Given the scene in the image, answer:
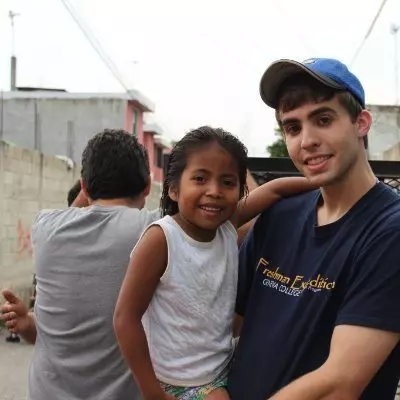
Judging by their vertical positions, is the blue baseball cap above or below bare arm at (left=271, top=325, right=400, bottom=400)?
above

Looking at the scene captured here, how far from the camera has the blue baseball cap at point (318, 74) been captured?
4.76ft

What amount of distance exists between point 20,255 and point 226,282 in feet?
24.5

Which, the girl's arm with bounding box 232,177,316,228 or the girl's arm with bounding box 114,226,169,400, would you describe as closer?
the girl's arm with bounding box 114,226,169,400

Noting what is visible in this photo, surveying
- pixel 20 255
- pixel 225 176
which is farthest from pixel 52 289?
pixel 20 255

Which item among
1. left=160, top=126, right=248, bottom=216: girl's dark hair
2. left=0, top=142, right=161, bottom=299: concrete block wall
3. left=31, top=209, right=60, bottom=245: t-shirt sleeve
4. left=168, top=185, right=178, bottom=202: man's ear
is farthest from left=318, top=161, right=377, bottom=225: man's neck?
left=0, top=142, right=161, bottom=299: concrete block wall

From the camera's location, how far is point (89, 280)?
6.45ft

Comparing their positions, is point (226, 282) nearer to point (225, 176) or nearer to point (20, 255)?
point (225, 176)

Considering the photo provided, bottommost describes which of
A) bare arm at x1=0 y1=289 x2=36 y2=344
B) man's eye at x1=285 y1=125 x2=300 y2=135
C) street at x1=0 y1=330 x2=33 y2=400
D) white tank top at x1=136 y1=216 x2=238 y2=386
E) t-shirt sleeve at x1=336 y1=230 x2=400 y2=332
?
street at x1=0 y1=330 x2=33 y2=400

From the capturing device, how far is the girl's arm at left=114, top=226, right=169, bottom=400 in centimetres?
155

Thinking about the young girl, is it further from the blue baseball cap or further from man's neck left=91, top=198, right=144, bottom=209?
man's neck left=91, top=198, right=144, bottom=209

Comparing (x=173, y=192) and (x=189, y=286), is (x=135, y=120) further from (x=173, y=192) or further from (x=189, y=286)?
(x=189, y=286)

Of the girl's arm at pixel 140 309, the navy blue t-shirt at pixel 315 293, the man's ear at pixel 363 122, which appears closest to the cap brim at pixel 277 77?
the man's ear at pixel 363 122

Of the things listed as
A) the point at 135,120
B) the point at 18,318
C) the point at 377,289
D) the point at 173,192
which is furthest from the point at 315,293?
the point at 135,120

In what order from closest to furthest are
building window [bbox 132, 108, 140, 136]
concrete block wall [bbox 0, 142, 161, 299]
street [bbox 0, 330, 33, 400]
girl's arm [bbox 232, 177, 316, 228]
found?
girl's arm [bbox 232, 177, 316, 228] → street [bbox 0, 330, 33, 400] → concrete block wall [bbox 0, 142, 161, 299] → building window [bbox 132, 108, 140, 136]
